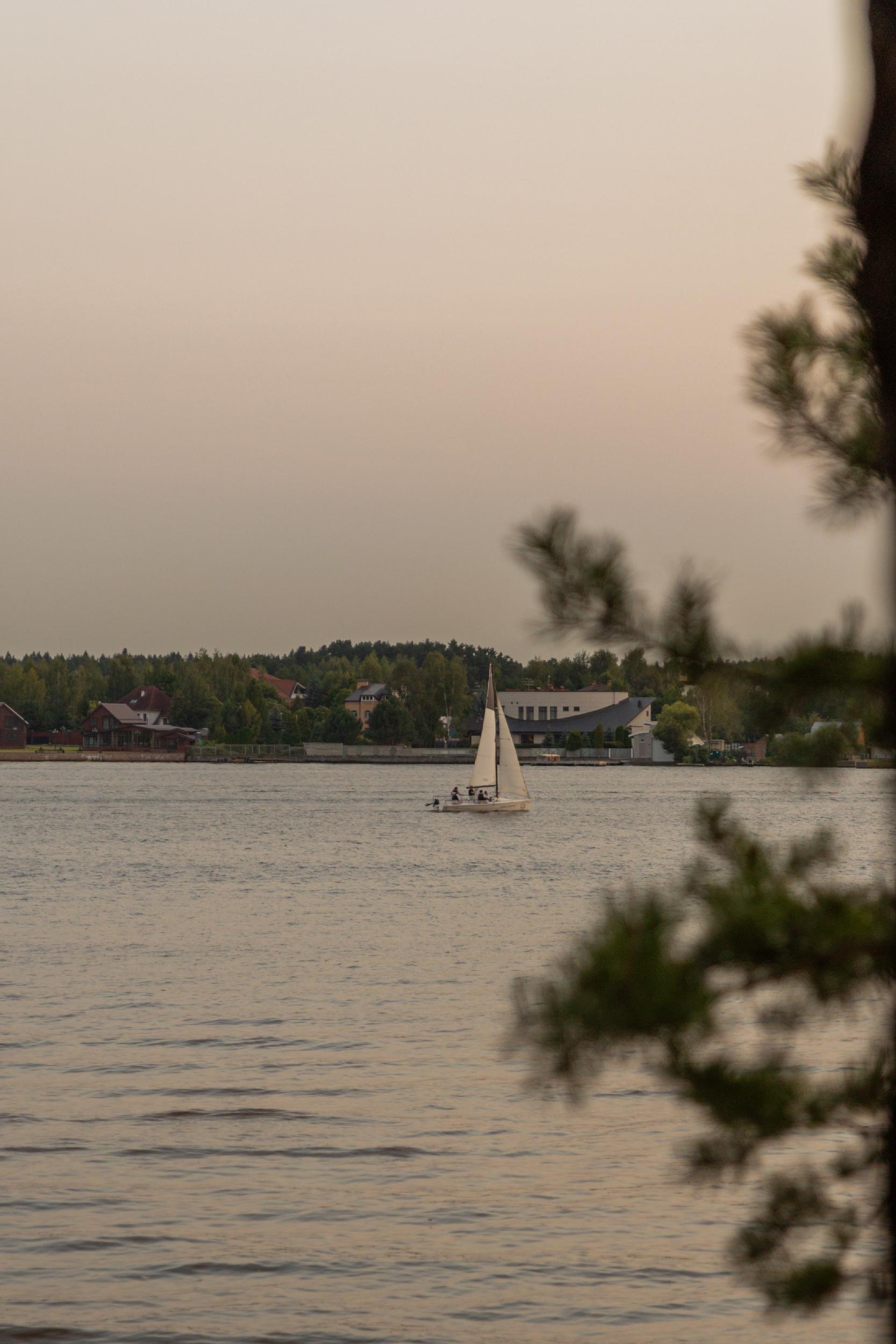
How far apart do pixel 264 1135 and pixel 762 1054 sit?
13884mm

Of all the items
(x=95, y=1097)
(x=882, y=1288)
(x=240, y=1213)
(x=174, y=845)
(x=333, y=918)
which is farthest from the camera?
(x=174, y=845)

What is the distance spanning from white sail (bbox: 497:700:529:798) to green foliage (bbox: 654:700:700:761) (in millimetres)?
83648

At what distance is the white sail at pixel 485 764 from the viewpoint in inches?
3521

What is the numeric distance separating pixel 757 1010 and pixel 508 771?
8715 centimetres

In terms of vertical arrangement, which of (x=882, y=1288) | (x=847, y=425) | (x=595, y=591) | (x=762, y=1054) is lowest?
(x=882, y=1288)

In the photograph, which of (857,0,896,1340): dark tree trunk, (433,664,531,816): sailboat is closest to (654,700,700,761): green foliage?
(433,664,531,816): sailboat

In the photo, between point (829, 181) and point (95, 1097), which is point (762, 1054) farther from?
point (95, 1097)

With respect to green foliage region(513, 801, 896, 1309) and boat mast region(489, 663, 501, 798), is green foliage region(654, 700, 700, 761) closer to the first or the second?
boat mast region(489, 663, 501, 798)

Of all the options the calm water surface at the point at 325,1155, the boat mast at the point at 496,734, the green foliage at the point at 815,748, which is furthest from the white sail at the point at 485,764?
the green foliage at the point at 815,748

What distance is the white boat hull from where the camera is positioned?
9000cm

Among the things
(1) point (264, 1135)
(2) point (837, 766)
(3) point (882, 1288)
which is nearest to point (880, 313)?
(2) point (837, 766)

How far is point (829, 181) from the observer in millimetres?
5383

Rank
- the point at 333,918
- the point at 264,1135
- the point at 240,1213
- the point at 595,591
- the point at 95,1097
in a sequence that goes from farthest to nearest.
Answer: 1. the point at 333,918
2. the point at 95,1097
3. the point at 264,1135
4. the point at 240,1213
5. the point at 595,591

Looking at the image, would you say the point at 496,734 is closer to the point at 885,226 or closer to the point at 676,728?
the point at 885,226
